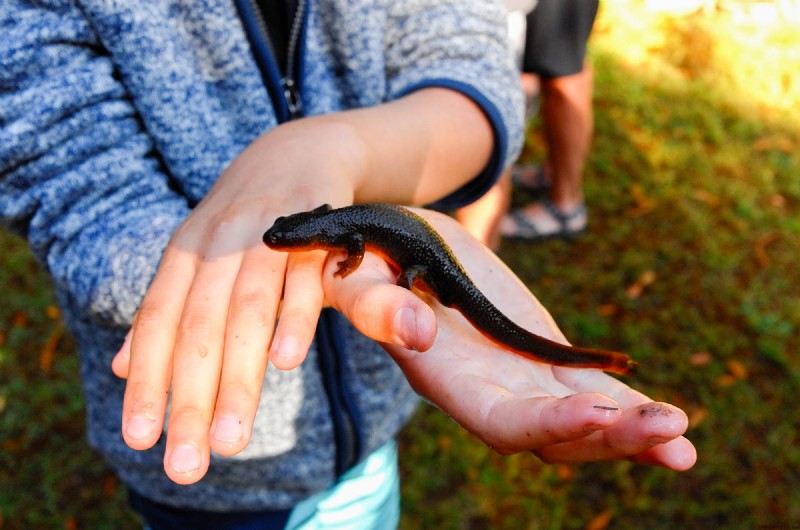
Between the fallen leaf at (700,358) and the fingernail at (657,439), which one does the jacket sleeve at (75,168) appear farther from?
the fallen leaf at (700,358)

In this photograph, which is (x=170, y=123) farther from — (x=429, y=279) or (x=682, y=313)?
(x=682, y=313)

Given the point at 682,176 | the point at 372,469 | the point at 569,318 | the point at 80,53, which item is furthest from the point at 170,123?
the point at 682,176

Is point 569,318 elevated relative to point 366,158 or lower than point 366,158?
lower

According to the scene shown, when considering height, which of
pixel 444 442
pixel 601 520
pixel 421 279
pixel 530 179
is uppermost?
pixel 421 279

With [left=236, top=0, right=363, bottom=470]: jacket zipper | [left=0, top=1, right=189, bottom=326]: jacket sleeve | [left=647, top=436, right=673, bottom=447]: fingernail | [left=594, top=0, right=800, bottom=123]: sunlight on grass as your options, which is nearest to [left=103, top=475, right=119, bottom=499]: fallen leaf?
[left=236, top=0, right=363, bottom=470]: jacket zipper

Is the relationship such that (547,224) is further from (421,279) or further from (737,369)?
(421,279)

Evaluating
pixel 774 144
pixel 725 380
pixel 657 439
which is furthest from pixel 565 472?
pixel 774 144

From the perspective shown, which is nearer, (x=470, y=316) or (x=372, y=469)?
(x=470, y=316)
